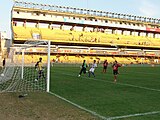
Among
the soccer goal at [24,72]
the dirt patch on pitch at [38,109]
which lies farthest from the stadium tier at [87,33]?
the dirt patch on pitch at [38,109]

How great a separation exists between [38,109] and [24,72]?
64.0ft

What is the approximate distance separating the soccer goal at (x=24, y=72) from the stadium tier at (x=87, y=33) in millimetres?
11919

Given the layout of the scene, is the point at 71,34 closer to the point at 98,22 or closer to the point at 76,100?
the point at 98,22

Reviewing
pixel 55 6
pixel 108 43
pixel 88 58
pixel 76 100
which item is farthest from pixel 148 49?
pixel 76 100

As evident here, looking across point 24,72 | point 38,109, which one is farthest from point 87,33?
point 38,109

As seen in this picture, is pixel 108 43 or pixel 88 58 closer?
pixel 88 58

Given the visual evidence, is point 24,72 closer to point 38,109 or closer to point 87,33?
point 38,109

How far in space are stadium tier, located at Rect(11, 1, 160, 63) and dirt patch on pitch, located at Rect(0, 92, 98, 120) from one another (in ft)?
179

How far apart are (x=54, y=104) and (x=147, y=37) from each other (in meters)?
86.0

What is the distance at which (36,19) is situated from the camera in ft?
239

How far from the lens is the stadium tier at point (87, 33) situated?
233 ft

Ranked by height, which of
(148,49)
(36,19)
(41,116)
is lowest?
(41,116)

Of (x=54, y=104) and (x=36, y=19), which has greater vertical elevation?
(x=36, y=19)

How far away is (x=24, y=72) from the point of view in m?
29.0
